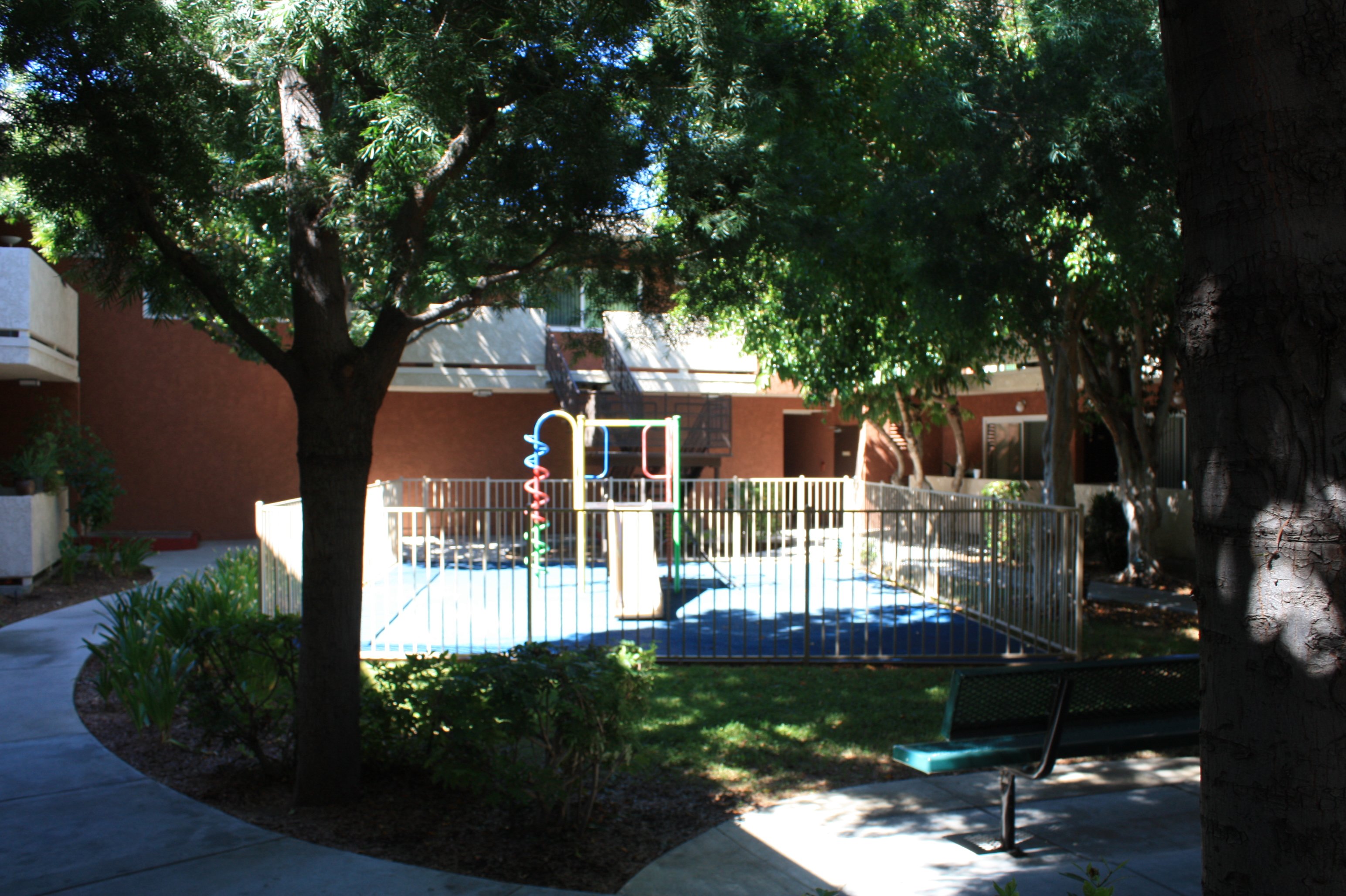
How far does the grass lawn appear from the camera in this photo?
20.3 feet

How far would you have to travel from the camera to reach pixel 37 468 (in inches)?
519

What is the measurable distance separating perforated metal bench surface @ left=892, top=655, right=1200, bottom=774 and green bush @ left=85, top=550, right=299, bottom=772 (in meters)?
3.66

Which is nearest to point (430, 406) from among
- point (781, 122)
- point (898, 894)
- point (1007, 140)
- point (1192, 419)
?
point (781, 122)

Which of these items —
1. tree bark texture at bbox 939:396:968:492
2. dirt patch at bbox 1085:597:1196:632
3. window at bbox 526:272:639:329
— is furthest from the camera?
tree bark texture at bbox 939:396:968:492

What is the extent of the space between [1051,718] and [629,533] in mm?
7300

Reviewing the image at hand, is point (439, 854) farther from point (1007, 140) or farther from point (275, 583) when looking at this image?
point (1007, 140)

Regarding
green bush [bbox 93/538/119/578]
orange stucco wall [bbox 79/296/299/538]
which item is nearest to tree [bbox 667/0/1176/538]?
green bush [bbox 93/538/119/578]

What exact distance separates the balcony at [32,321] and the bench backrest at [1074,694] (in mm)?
11141

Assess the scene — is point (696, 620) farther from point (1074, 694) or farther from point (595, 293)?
point (1074, 694)

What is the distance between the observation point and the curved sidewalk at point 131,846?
4395 mm

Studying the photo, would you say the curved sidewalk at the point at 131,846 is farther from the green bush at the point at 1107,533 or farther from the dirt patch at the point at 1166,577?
the green bush at the point at 1107,533

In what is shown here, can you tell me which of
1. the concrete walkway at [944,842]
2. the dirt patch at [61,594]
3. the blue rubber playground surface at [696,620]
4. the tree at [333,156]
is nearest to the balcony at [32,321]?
the dirt patch at [61,594]

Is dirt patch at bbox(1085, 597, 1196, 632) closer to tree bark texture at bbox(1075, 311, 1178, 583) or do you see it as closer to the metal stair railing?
tree bark texture at bbox(1075, 311, 1178, 583)

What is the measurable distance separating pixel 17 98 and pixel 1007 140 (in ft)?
24.7
